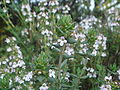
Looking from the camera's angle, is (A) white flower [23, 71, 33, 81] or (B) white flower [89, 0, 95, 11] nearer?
(A) white flower [23, 71, 33, 81]

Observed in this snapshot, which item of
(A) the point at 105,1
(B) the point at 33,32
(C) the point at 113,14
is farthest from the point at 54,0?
(A) the point at 105,1

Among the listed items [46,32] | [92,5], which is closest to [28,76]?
[46,32]

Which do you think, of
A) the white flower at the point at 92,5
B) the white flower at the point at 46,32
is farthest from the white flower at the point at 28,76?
the white flower at the point at 92,5

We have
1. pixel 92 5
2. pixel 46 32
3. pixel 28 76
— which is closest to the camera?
pixel 28 76

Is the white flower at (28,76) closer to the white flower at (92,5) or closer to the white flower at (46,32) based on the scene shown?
the white flower at (46,32)

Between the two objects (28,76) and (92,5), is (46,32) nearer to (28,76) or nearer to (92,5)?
(28,76)

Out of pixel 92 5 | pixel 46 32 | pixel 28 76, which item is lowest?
pixel 28 76

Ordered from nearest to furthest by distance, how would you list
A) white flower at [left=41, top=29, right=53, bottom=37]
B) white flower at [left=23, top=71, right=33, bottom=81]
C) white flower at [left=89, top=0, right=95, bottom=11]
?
white flower at [left=23, top=71, right=33, bottom=81], white flower at [left=41, top=29, right=53, bottom=37], white flower at [left=89, top=0, right=95, bottom=11]

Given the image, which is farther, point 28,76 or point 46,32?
point 46,32

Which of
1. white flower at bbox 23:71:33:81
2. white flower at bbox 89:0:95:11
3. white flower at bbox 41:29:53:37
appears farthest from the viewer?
white flower at bbox 89:0:95:11

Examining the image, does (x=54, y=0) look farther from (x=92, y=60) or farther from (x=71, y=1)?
(x=71, y=1)

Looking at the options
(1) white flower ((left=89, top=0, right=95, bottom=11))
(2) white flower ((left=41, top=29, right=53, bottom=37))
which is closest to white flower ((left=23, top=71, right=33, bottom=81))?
(2) white flower ((left=41, top=29, right=53, bottom=37))

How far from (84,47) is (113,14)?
3.25 ft

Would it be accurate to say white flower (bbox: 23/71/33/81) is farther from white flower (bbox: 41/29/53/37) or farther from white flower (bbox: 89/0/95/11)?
white flower (bbox: 89/0/95/11)
